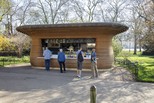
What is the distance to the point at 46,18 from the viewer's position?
51000 millimetres

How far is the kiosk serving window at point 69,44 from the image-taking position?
21109 millimetres

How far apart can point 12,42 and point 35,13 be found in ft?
26.6

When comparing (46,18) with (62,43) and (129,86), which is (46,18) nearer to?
(62,43)

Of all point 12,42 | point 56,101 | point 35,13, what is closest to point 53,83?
point 56,101

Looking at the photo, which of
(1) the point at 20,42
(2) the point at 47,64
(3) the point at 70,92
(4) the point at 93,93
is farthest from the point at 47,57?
(1) the point at 20,42

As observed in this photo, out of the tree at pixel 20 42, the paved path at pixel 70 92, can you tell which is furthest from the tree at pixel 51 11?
the paved path at pixel 70 92

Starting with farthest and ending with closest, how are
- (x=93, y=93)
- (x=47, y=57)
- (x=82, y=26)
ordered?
(x=47, y=57) → (x=82, y=26) → (x=93, y=93)

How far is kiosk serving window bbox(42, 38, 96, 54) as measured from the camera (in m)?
21.1

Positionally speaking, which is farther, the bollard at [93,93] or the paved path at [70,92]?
the paved path at [70,92]

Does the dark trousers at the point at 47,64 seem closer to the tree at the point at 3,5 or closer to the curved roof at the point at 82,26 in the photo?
the curved roof at the point at 82,26

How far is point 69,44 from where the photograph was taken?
21.6 metres

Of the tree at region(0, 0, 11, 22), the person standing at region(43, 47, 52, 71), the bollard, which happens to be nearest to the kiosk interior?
the person standing at region(43, 47, 52, 71)

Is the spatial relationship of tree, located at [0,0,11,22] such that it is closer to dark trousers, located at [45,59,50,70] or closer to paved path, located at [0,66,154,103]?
dark trousers, located at [45,59,50,70]

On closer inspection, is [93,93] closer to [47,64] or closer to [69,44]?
[47,64]
